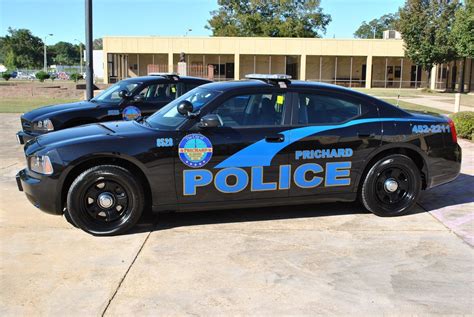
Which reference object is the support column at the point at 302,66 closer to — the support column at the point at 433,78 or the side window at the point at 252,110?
the support column at the point at 433,78

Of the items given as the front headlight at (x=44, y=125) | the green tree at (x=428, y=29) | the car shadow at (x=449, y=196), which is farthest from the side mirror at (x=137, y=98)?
the green tree at (x=428, y=29)

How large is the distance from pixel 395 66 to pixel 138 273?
171 ft

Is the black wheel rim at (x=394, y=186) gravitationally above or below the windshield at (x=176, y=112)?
below

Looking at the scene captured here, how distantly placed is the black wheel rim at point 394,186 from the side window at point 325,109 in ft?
2.60

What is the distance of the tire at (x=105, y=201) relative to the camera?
495 centimetres

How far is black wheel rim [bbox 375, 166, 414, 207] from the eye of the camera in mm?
5840

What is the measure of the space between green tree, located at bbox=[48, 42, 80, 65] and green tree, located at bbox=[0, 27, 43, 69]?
36.5m

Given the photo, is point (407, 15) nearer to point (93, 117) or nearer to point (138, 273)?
point (93, 117)

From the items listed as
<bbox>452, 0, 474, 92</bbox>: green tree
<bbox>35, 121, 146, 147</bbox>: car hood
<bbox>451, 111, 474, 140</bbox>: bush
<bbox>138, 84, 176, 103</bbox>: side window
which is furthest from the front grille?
<bbox>452, 0, 474, 92</bbox>: green tree

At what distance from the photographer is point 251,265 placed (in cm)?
440

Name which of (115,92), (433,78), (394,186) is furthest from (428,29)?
(394,186)

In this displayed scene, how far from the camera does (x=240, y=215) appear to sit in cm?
586

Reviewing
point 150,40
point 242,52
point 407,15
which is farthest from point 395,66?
point 150,40

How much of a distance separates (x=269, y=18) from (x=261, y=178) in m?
63.0
